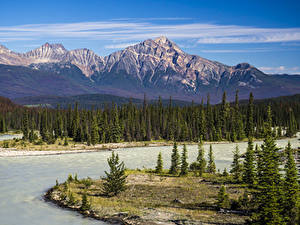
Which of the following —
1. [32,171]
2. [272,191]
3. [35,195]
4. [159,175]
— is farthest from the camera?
[32,171]

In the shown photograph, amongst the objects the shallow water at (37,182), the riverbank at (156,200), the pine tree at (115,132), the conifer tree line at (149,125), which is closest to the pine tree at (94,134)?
the conifer tree line at (149,125)

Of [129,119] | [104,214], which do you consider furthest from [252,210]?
[129,119]

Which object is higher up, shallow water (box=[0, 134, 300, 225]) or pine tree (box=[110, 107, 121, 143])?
pine tree (box=[110, 107, 121, 143])

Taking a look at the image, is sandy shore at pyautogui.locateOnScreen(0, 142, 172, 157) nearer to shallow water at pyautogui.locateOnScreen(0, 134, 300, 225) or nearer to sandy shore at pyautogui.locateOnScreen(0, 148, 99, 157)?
sandy shore at pyautogui.locateOnScreen(0, 148, 99, 157)

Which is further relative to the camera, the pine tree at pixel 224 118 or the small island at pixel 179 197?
the pine tree at pixel 224 118

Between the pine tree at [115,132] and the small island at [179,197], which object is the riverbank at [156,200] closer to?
the small island at [179,197]

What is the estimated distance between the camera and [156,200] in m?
40.3

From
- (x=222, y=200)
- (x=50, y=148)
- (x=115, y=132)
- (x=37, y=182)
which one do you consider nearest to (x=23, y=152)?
(x=50, y=148)

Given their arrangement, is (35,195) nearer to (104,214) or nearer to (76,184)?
(76,184)

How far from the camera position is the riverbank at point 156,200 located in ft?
110

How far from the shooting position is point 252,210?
34.9 meters

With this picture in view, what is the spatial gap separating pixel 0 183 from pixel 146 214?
2727 centimetres

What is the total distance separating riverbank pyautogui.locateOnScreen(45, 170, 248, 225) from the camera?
33.4 m

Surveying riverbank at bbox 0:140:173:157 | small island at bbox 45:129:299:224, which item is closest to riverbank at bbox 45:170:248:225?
small island at bbox 45:129:299:224
